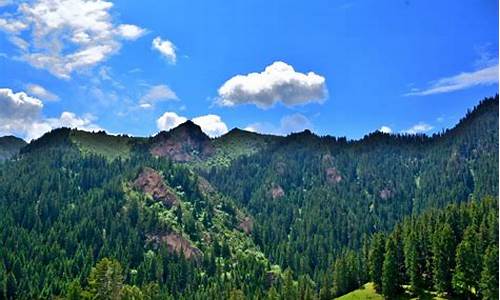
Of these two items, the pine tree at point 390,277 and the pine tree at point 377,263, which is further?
the pine tree at point 377,263

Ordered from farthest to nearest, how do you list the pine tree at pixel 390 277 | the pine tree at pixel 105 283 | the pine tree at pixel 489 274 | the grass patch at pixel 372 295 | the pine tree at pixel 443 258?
1. the pine tree at pixel 105 283
2. the pine tree at pixel 390 277
3. the grass patch at pixel 372 295
4. the pine tree at pixel 443 258
5. the pine tree at pixel 489 274

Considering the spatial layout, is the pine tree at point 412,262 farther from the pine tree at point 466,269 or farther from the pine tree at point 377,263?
the pine tree at point 466,269

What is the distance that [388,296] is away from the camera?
124 meters

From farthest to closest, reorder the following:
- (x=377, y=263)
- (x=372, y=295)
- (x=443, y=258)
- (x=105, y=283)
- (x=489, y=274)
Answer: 1. (x=377, y=263)
2. (x=372, y=295)
3. (x=105, y=283)
4. (x=443, y=258)
5. (x=489, y=274)

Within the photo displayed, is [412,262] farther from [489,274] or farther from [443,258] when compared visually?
[489,274]

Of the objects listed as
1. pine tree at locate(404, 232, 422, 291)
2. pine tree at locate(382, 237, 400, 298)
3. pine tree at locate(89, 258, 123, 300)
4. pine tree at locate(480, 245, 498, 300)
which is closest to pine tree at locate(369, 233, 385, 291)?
pine tree at locate(382, 237, 400, 298)

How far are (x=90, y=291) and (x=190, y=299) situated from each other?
175ft

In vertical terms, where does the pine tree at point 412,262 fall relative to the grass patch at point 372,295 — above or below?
above

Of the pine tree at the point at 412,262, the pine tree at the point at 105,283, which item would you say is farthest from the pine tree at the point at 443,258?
the pine tree at the point at 105,283

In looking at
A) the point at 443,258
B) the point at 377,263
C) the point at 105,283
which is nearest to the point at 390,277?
the point at 377,263

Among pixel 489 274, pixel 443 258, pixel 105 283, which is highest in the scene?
pixel 443 258

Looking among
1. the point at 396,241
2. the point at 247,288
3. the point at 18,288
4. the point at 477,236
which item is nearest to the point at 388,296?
the point at 396,241

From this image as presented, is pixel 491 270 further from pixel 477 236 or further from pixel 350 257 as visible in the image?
pixel 350 257

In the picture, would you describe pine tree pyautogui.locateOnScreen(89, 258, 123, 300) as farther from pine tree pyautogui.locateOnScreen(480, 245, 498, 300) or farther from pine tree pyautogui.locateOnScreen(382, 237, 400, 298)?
pine tree pyautogui.locateOnScreen(480, 245, 498, 300)
